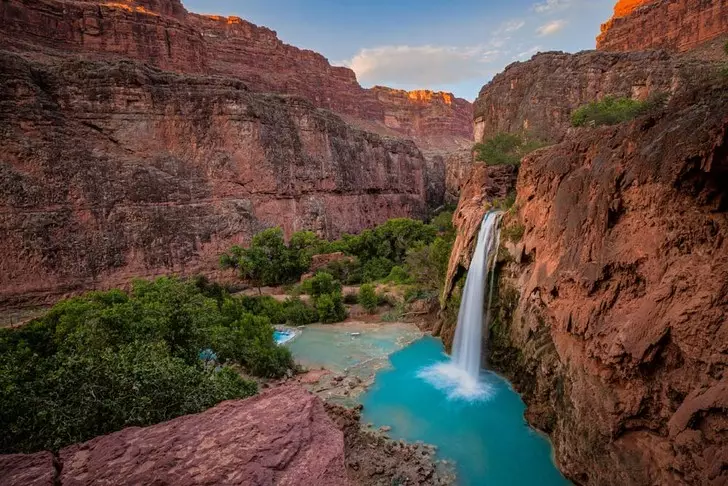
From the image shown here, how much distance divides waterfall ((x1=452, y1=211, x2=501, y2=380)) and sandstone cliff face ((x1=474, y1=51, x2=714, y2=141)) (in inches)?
725

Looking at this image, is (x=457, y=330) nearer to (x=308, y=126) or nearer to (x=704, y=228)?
(x=704, y=228)

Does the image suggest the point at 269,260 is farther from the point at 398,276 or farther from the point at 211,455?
the point at 211,455

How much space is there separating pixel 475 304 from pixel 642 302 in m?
8.18

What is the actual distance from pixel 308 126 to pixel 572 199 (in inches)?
1293

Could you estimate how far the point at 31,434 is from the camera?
211 inches

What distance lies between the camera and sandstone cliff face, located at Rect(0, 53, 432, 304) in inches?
878

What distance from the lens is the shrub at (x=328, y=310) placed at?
71.4 ft

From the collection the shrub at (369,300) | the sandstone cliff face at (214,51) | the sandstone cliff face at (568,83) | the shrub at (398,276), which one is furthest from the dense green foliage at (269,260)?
the sandstone cliff face at (214,51)

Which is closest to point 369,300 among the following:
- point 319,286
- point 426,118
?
point 319,286

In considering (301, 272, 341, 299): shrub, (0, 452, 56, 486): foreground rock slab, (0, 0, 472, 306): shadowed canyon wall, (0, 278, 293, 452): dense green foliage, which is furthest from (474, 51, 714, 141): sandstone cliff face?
(0, 452, 56, 486): foreground rock slab

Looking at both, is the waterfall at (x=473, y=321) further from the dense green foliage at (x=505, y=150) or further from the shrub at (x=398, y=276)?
the shrub at (x=398, y=276)

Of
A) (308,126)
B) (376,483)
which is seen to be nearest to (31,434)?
(376,483)

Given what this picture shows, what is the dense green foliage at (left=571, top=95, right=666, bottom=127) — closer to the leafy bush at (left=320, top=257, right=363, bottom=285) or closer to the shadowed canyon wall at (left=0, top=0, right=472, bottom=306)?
the leafy bush at (left=320, top=257, right=363, bottom=285)

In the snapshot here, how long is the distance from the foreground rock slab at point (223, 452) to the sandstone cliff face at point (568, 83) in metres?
30.3
